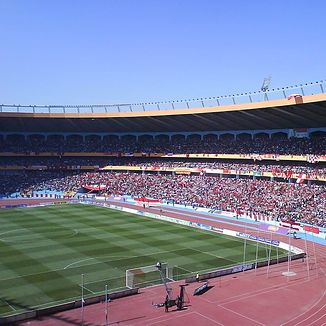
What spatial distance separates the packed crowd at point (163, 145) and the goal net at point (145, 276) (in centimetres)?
4079

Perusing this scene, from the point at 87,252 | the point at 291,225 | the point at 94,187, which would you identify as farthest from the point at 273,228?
the point at 94,187

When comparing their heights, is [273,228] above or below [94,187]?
below

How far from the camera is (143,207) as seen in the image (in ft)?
225

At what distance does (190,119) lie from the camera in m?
75.3

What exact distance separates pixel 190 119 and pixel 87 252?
42586mm

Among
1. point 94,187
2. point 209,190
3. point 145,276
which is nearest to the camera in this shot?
point 145,276

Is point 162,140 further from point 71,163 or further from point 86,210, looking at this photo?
point 86,210

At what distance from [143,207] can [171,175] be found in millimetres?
15739

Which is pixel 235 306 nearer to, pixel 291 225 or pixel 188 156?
pixel 291 225

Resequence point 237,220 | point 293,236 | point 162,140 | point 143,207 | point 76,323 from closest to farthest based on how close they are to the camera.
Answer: point 76,323 → point 293,236 → point 237,220 → point 143,207 → point 162,140

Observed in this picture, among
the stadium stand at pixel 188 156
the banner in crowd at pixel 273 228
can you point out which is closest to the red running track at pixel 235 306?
the banner in crowd at pixel 273 228

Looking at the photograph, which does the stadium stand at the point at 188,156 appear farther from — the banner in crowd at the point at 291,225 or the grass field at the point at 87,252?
the grass field at the point at 87,252

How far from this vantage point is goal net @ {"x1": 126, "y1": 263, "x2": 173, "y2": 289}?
29.0m

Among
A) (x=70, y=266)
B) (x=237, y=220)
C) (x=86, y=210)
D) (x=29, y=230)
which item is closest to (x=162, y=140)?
(x=86, y=210)
